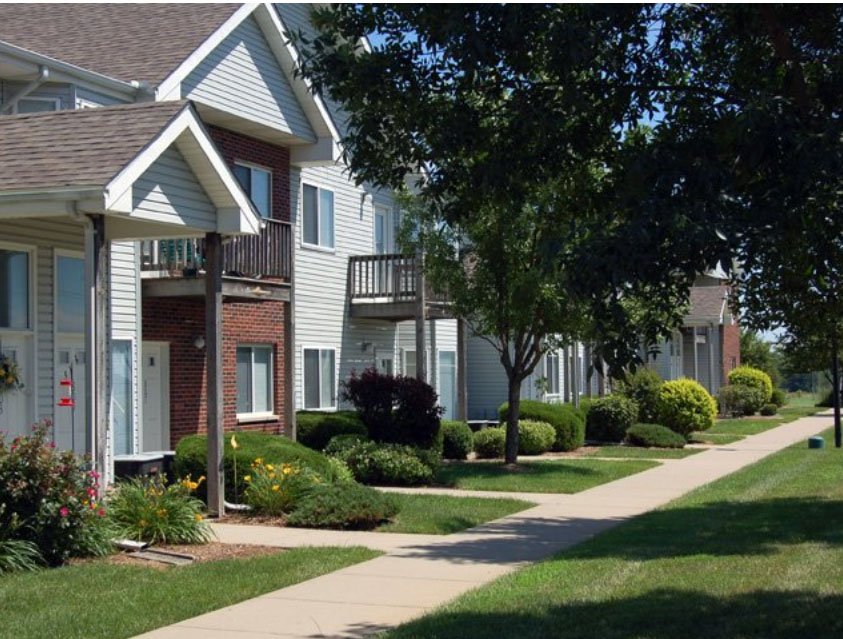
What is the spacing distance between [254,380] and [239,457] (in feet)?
22.4

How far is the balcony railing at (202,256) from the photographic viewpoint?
747 inches

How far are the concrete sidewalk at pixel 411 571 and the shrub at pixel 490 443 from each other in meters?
6.21

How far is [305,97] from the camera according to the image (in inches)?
890

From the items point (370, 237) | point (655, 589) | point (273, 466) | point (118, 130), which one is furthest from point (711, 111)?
point (370, 237)

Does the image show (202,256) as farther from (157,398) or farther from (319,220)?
(319,220)

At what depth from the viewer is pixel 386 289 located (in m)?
26.1

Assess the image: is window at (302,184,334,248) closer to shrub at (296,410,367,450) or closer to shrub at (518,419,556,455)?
shrub at (296,410,367,450)

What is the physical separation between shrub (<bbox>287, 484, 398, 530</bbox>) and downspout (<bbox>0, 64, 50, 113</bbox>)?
6897mm

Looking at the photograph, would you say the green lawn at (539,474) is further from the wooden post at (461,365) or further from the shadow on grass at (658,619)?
the shadow on grass at (658,619)

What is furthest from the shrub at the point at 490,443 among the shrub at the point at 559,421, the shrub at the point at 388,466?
the shrub at the point at 388,466

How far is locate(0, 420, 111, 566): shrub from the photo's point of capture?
10984 millimetres

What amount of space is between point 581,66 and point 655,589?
438cm

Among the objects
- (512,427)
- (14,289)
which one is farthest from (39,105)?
(512,427)

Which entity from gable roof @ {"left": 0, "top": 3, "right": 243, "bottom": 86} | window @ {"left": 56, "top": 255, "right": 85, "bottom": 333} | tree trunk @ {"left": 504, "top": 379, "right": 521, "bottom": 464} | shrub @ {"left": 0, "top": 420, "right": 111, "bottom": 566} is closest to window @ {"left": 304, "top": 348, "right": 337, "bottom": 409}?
tree trunk @ {"left": 504, "top": 379, "right": 521, "bottom": 464}
